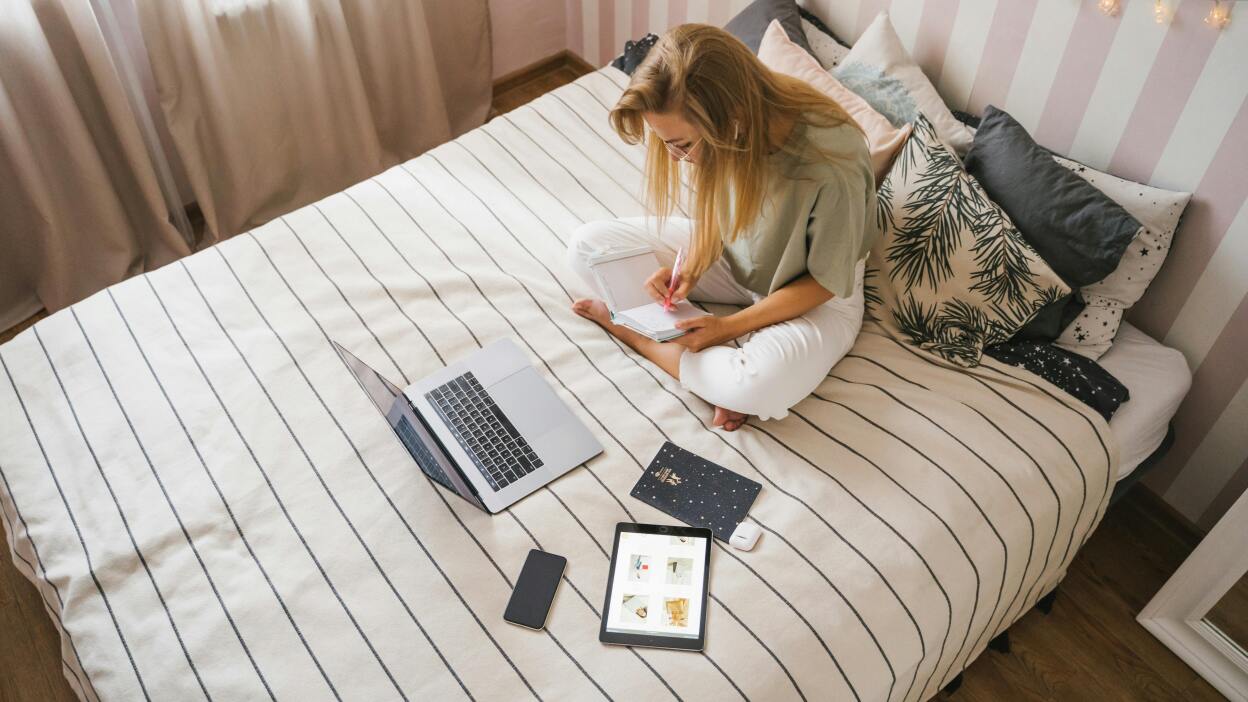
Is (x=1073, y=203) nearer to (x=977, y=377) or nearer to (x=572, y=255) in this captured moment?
(x=977, y=377)

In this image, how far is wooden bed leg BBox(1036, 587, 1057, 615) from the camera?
5.95ft

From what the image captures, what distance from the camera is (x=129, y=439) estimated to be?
156cm

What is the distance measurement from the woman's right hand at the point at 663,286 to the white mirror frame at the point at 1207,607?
105cm

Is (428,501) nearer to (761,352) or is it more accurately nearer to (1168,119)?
(761,352)

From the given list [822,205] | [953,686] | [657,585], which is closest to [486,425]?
[657,585]

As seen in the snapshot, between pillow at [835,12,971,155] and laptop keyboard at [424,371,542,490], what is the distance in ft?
3.45

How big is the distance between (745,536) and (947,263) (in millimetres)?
688

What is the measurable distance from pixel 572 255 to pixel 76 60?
4.54 feet

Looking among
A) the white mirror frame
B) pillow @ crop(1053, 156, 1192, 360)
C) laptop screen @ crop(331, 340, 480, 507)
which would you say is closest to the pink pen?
laptop screen @ crop(331, 340, 480, 507)

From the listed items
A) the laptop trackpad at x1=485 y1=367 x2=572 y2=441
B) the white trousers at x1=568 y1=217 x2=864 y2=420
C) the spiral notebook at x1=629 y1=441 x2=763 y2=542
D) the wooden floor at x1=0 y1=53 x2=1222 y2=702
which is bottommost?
the wooden floor at x1=0 y1=53 x2=1222 y2=702

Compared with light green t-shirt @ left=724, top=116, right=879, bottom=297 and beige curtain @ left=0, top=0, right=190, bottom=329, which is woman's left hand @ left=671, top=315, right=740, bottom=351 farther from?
beige curtain @ left=0, top=0, right=190, bottom=329

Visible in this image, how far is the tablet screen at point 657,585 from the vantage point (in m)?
1.32

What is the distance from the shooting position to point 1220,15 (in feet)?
4.76

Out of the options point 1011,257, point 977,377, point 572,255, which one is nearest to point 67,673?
point 572,255
